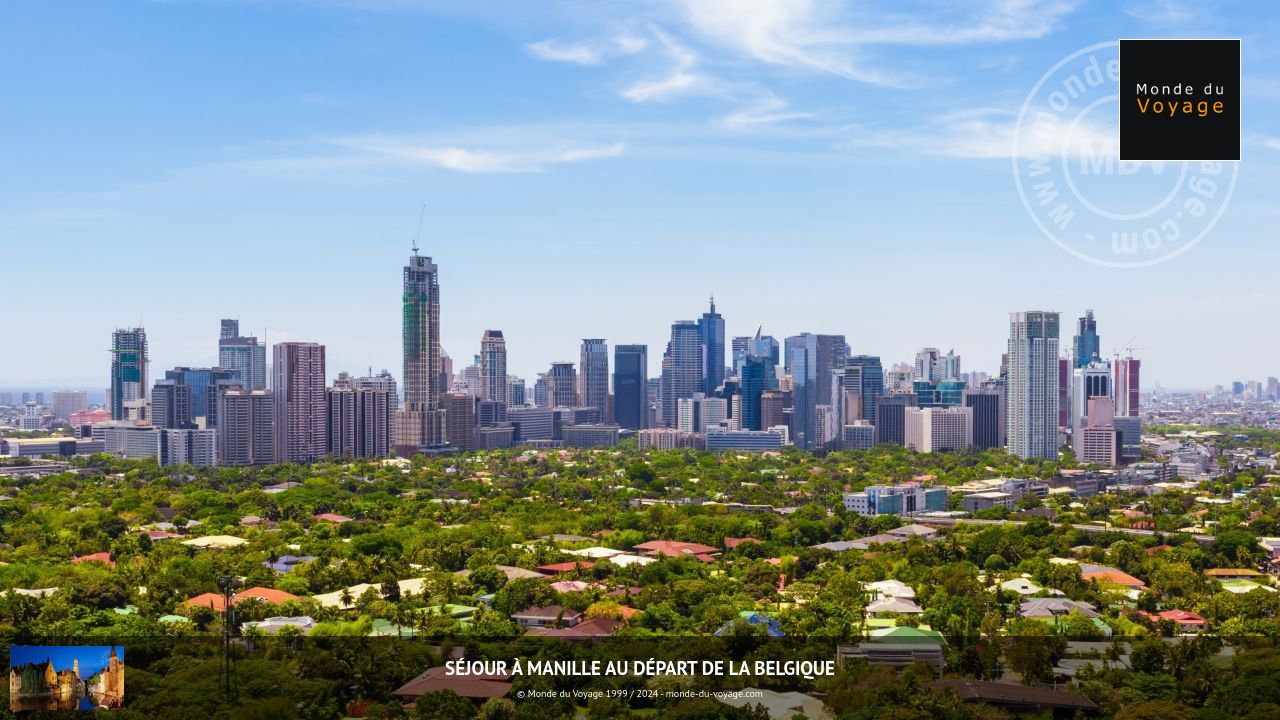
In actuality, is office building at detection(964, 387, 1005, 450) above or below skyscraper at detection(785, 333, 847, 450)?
below

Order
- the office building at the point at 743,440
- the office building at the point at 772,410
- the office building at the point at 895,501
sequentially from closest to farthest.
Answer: the office building at the point at 895,501
the office building at the point at 743,440
the office building at the point at 772,410

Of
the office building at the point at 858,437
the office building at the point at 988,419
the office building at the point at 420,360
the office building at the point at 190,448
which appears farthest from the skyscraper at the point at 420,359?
the office building at the point at 988,419

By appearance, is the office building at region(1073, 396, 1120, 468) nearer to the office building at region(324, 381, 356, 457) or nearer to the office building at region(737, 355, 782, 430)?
the office building at region(737, 355, 782, 430)

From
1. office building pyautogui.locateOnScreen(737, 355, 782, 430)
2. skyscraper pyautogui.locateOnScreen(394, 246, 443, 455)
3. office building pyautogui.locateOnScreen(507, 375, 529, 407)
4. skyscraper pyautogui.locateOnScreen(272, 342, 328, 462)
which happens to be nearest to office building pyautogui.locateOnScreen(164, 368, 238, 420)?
skyscraper pyautogui.locateOnScreen(272, 342, 328, 462)

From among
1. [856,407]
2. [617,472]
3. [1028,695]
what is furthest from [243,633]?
[856,407]

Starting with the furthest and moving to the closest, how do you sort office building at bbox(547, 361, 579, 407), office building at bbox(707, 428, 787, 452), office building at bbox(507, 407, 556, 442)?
office building at bbox(547, 361, 579, 407) → office building at bbox(507, 407, 556, 442) → office building at bbox(707, 428, 787, 452)

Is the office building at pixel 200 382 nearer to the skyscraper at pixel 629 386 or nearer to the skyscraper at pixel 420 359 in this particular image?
the skyscraper at pixel 420 359
